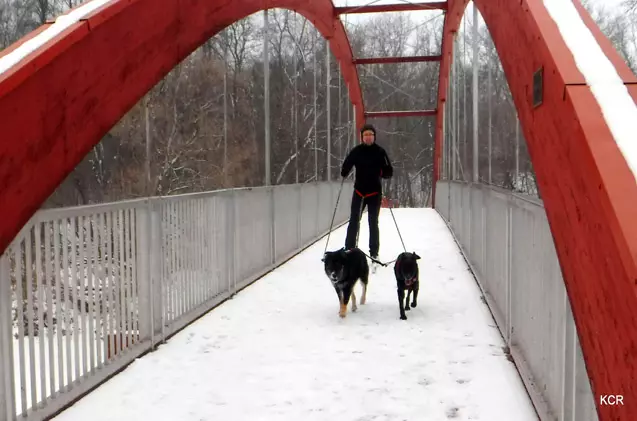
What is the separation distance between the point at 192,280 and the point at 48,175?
2109 millimetres

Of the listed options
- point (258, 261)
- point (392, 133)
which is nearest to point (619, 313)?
point (258, 261)

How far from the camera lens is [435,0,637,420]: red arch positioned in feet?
5.80

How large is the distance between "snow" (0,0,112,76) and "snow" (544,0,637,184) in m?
2.56

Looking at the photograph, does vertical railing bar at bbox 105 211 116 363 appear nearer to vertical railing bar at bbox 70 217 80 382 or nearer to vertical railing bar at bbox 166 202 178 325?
vertical railing bar at bbox 70 217 80 382

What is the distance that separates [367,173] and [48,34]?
172 inches

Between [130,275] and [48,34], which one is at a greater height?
[48,34]

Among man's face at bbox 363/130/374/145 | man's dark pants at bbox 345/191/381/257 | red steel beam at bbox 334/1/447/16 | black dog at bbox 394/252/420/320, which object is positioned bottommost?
black dog at bbox 394/252/420/320

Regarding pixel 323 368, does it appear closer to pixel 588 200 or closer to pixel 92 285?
pixel 92 285

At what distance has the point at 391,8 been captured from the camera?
62.5ft

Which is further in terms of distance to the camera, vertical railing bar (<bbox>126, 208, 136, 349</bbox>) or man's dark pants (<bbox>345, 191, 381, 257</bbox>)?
man's dark pants (<bbox>345, 191, 381, 257</bbox>)

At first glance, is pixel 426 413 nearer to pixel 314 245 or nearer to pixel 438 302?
pixel 438 302

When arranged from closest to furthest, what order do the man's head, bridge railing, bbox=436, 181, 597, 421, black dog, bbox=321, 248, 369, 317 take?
1. bridge railing, bbox=436, 181, 597, 421
2. black dog, bbox=321, 248, 369, 317
3. the man's head

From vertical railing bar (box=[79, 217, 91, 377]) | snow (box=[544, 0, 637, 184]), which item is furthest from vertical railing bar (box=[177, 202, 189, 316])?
snow (box=[544, 0, 637, 184])

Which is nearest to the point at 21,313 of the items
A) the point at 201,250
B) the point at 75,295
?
the point at 75,295
